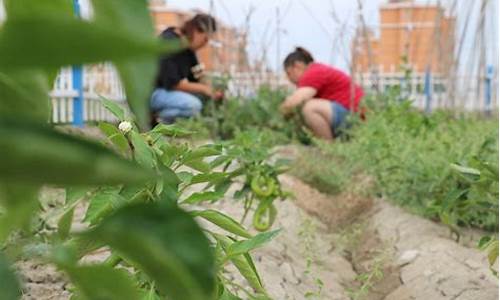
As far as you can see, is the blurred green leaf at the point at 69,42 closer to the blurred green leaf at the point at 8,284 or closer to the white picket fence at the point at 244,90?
the blurred green leaf at the point at 8,284

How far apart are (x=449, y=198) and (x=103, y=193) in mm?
1891

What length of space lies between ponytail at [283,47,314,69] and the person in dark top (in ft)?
2.69

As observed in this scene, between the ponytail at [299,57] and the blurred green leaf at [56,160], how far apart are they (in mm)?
8787

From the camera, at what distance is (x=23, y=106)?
0.51m

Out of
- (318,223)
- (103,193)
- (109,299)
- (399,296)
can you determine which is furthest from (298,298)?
(109,299)

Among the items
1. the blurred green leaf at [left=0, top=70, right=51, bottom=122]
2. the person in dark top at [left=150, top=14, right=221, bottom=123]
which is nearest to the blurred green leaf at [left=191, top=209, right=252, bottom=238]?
the blurred green leaf at [left=0, top=70, right=51, bottom=122]

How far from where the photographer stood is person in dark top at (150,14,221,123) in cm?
854

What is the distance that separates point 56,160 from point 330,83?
28.1 feet

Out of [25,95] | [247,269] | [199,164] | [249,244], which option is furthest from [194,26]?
[25,95]

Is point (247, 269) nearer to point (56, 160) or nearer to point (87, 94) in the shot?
point (56, 160)

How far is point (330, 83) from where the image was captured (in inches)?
352

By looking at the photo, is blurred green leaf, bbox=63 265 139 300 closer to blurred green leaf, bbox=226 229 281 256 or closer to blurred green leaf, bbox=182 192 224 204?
blurred green leaf, bbox=226 229 281 256

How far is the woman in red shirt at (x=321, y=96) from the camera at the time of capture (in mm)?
8672

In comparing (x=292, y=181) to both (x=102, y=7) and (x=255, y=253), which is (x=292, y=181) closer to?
(x=255, y=253)
